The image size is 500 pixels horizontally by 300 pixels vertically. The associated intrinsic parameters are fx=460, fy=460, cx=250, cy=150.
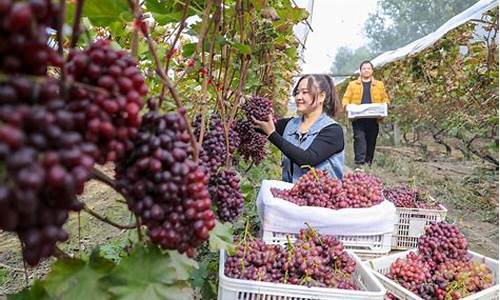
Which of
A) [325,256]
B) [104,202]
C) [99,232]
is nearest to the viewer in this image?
[325,256]

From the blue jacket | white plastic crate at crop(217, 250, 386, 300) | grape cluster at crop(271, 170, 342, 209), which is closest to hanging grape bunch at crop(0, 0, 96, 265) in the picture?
white plastic crate at crop(217, 250, 386, 300)

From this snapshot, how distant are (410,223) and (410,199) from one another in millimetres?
191

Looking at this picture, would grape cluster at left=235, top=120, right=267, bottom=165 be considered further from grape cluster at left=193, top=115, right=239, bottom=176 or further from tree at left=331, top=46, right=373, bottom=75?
tree at left=331, top=46, right=373, bottom=75

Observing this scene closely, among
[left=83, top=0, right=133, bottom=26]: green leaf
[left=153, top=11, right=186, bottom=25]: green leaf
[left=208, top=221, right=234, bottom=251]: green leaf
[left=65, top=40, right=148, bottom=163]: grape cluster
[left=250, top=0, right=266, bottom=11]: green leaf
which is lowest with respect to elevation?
[left=208, top=221, right=234, bottom=251]: green leaf

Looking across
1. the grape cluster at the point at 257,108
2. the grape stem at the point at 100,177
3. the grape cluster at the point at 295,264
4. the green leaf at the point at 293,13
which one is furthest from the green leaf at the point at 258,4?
the grape stem at the point at 100,177

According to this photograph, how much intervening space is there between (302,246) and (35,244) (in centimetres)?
115

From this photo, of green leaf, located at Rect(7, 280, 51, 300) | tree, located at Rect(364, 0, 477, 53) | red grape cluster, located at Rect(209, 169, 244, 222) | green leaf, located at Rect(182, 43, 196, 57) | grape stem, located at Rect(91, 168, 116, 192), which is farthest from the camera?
tree, located at Rect(364, 0, 477, 53)

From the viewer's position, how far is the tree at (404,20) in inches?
1265

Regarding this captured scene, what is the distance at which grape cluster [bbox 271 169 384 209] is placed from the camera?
189cm

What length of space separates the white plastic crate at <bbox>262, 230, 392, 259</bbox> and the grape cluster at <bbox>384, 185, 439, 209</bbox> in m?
0.90

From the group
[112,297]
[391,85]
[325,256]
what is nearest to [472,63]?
[391,85]

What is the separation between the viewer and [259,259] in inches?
57.0

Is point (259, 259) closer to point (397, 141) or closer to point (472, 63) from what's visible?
point (472, 63)

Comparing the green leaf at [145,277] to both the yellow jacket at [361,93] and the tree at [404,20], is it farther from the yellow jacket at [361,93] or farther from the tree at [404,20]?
the tree at [404,20]
